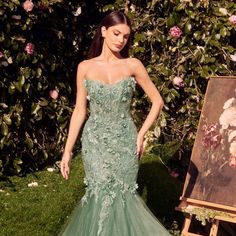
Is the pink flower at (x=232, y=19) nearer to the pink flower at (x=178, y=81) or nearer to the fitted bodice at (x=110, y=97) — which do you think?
the pink flower at (x=178, y=81)

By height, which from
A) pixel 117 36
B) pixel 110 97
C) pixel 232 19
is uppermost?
pixel 232 19

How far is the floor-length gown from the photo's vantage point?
156 inches

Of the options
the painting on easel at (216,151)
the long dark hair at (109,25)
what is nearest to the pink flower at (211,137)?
the painting on easel at (216,151)

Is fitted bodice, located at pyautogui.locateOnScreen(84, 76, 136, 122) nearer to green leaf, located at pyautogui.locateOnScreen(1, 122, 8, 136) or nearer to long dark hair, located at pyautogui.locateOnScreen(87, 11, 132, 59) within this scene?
long dark hair, located at pyautogui.locateOnScreen(87, 11, 132, 59)

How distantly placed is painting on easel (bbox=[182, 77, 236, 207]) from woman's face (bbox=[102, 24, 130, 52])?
4.31 ft

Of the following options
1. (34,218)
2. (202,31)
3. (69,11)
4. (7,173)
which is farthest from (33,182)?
(202,31)

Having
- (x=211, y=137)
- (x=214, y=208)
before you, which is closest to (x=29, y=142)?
(x=211, y=137)

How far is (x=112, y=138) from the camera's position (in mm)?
4004

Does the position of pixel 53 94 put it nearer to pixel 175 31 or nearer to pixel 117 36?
pixel 175 31

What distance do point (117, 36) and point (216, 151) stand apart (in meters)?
1.43

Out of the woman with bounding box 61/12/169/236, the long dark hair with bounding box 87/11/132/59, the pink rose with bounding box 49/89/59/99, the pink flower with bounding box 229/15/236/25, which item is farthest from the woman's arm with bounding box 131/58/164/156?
the pink rose with bounding box 49/89/59/99

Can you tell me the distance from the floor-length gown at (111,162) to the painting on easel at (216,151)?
2.66 ft

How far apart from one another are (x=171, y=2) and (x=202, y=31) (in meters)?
0.42

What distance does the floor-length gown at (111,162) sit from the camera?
3.96 m
